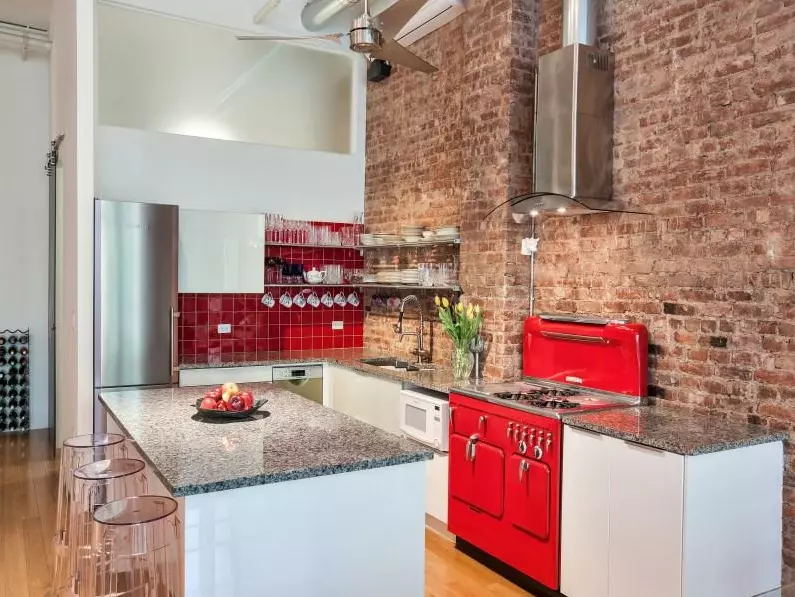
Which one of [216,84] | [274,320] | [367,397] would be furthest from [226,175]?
[367,397]

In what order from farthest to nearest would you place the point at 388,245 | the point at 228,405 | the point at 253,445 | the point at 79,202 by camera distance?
the point at 388,245, the point at 79,202, the point at 228,405, the point at 253,445

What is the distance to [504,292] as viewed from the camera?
4.37 meters

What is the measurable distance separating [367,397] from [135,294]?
71.9 inches

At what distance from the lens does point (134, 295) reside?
15.1ft

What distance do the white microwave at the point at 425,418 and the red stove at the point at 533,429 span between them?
75mm

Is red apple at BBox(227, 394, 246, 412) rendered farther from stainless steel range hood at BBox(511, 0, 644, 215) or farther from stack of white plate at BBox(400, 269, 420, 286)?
stack of white plate at BBox(400, 269, 420, 286)

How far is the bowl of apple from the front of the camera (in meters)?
3.09

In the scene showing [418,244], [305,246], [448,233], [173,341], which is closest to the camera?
[173,341]

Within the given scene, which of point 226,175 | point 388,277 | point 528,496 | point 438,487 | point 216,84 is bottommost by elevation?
point 438,487

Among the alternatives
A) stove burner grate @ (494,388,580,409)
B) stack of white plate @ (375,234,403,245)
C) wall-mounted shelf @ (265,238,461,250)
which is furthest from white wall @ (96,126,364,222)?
stove burner grate @ (494,388,580,409)

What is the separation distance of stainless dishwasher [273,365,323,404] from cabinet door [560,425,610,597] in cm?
266

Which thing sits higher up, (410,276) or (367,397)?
(410,276)

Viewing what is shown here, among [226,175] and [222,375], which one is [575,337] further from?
[226,175]

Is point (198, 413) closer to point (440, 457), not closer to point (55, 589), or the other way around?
point (55, 589)
